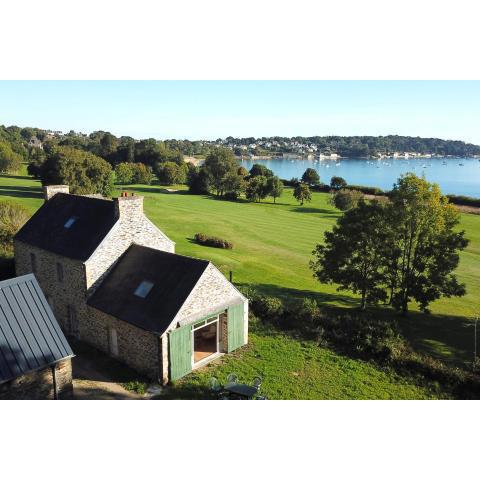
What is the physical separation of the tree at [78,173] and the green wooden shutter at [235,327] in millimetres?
51073

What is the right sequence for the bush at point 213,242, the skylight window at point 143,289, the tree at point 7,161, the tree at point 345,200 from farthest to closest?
the tree at point 7,161, the tree at point 345,200, the bush at point 213,242, the skylight window at point 143,289

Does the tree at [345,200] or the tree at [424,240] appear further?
the tree at [345,200]

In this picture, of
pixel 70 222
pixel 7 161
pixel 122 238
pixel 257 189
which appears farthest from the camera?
pixel 7 161

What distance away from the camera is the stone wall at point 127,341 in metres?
17.7

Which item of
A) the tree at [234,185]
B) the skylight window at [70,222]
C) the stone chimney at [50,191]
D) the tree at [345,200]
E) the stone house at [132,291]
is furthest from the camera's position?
the tree at [234,185]

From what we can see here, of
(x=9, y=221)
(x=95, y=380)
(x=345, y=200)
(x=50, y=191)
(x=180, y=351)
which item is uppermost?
(x=50, y=191)

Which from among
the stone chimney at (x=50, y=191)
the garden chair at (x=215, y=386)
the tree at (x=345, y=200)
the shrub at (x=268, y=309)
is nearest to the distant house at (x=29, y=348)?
the garden chair at (x=215, y=386)

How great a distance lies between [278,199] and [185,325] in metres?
76.2

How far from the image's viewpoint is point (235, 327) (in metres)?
20.6

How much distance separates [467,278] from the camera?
129ft

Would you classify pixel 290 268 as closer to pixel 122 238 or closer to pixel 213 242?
pixel 213 242

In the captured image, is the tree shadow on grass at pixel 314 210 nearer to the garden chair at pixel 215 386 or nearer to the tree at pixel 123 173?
the tree at pixel 123 173

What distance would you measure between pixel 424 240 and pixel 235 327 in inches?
556

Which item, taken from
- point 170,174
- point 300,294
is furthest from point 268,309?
point 170,174
